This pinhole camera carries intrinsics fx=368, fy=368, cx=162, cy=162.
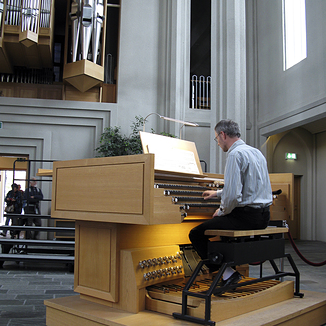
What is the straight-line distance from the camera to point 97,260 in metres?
2.78

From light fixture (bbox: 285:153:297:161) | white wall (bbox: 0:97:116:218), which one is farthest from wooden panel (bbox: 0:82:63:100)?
light fixture (bbox: 285:153:297:161)

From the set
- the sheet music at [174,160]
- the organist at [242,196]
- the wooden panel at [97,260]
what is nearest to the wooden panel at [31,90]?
the sheet music at [174,160]

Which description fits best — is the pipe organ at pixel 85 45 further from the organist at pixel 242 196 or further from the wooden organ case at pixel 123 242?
the organist at pixel 242 196

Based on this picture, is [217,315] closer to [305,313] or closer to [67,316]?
[305,313]

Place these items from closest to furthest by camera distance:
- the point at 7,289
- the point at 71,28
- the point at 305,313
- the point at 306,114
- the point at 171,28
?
the point at 305,313, the point at 7,289, the point at 306,114, the point at 71,28, the point at 171,28

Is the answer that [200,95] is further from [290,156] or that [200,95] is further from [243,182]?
[243,182]

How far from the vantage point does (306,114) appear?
8242 millimetres

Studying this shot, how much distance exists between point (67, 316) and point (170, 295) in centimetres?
76

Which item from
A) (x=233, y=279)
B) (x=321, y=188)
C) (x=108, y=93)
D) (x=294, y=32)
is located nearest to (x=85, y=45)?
(x=108, y=93)

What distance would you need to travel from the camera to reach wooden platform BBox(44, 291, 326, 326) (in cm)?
239

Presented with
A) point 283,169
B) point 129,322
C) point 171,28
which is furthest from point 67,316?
point 283,169

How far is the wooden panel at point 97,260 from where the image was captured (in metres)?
2.68

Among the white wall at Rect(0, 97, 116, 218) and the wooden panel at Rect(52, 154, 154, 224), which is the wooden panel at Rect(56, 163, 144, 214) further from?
the white wall at Rect(0, 97, 116, 218)

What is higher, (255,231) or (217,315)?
(255,231)
